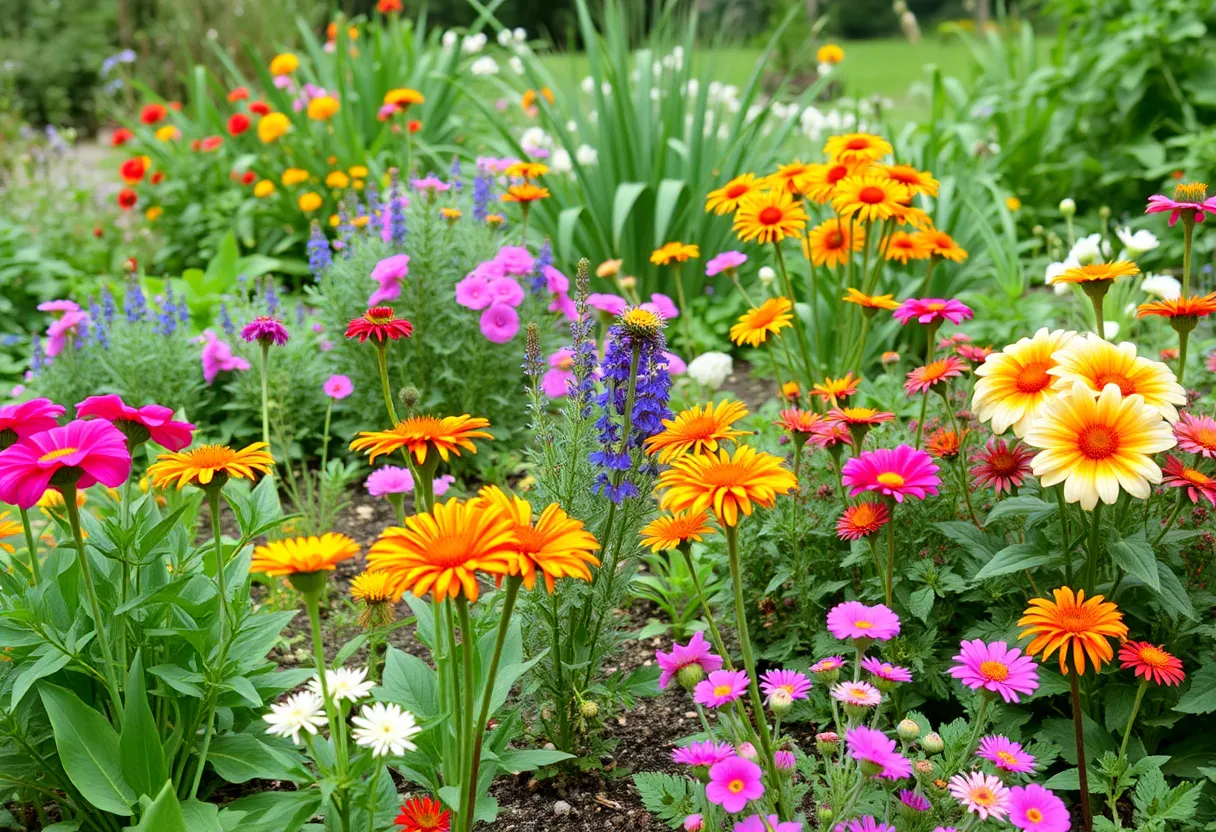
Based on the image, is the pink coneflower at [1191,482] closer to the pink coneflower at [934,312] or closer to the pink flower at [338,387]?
the pink coneflower at [934,312]

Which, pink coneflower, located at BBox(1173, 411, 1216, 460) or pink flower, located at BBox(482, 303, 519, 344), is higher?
pink coneflower, located at BBox(1173, 411, 1216, 460)

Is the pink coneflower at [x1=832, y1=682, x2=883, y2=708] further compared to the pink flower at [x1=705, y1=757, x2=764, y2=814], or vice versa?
the pink coneflower at [x1=832, y1=682, x2=883, y2=708]

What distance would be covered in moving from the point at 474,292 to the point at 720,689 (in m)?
1.92

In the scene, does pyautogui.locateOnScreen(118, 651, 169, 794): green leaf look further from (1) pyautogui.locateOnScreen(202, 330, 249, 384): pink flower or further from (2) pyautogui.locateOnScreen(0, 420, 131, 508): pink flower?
(1) pyautogui.locateOnScreen(202, 330, 249, 384): pink flower

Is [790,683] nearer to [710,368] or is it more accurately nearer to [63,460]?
[63,460]

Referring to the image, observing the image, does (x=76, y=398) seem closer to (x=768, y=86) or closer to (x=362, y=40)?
(x=362, y=40)

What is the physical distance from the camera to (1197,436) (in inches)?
62.6

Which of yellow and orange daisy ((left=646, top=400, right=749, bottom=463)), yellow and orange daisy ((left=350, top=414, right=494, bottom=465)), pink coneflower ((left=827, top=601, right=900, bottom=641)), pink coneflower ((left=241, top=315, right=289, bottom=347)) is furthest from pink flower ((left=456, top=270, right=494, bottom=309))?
pink coneflower ((left=827, top=601, right=900, bottom=641))

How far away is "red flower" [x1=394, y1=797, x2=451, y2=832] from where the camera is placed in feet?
4.64

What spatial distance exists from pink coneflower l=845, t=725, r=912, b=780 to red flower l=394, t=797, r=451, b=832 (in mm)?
581

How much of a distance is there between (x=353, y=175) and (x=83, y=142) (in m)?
7.85

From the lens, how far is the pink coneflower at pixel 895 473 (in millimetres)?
1535

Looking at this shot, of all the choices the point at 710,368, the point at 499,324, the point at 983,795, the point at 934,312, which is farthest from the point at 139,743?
the point at 710,368

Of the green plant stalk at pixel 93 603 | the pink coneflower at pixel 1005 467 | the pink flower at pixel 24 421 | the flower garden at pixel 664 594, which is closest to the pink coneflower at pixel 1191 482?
the flower garden at pixel 664 594
